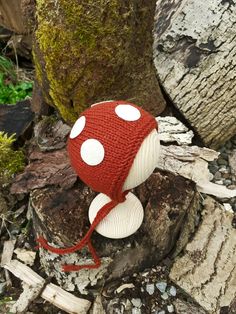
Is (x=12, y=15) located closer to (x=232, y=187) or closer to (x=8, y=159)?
(x=8, y=159)

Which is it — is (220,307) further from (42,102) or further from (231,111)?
(42,102)

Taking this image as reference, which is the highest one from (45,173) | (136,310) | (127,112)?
(127,112)

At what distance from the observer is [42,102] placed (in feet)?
7.07

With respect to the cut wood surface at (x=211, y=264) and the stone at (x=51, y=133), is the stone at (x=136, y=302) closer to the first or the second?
the cut wood surface at (x=211, y=264)

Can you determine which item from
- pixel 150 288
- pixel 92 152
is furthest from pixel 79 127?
pixel 150 288

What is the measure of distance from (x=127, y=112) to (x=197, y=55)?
80 cm

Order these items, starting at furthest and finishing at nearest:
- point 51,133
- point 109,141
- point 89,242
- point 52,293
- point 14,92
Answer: point 14,92 → point 51,133 → point 52,293 → point 89,242 → point 109,141

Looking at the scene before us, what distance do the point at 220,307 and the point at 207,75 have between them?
965 mm

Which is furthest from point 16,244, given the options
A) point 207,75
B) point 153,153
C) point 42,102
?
point 207,75

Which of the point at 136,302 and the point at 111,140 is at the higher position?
the point at 111,140

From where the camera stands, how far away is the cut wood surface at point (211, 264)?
1853mm

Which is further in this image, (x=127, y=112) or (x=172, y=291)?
(x=172, y=291)

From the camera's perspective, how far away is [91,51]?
1.81 metres

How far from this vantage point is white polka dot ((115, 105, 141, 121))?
147 centimetres
